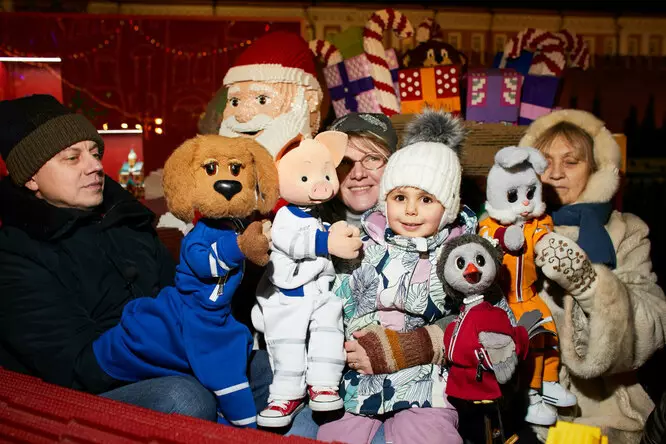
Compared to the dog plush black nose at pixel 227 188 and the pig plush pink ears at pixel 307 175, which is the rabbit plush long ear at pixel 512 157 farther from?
the dog plush black nose at pixel 227 188

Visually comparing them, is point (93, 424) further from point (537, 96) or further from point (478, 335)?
point (537, 96)

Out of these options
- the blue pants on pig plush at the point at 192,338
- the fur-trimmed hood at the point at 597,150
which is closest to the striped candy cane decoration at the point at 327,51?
the fur-trimmed hood at the point at 597,150

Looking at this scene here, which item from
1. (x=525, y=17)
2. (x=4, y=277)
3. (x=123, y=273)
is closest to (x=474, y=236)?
(x=123, y=273)

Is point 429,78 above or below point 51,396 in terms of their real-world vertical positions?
above

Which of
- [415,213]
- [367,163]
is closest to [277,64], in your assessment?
[367,163]

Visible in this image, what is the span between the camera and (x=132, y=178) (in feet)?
14.1

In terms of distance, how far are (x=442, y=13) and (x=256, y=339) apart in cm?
325

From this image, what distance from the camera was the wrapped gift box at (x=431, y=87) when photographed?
3.47 m

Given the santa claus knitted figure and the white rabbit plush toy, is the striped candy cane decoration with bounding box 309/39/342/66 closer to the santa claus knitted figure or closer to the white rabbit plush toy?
the santa claus knitted figure

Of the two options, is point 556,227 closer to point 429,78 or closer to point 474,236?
point 474,236

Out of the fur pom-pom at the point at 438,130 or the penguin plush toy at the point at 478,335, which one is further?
the fur pom-pom at the point at 438,130

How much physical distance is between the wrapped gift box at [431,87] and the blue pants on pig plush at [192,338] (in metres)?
1.67

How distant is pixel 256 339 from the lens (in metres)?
2.89

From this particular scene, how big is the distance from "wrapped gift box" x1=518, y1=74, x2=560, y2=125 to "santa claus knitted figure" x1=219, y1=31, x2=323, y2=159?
1193 mm
